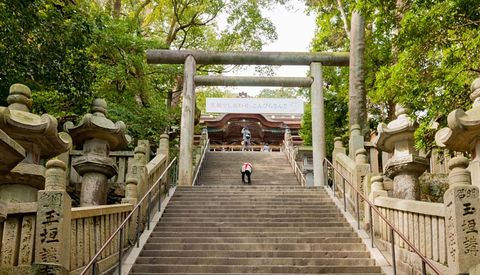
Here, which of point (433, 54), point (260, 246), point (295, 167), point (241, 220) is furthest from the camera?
point (295, 167)

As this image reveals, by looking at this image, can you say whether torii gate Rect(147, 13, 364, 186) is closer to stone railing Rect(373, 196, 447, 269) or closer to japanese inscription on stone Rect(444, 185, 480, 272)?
stone railing Rect(373, 196, 447, 269)

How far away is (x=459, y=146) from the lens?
243 inches

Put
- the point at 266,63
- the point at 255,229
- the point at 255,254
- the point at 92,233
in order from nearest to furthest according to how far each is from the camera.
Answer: the point at 92,233
the point at 255,254
the point at 255,229
the point at 266,63

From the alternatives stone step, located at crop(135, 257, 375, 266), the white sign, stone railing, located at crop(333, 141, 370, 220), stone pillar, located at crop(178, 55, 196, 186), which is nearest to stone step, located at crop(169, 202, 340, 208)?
stone railing, located at crop(333, 141, 370, 220)

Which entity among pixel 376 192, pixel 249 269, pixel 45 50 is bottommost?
pixel 249 269

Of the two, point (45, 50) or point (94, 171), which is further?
point (45, 50)

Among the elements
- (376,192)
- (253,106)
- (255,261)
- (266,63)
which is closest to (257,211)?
(255,261)

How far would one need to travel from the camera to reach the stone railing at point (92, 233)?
5434 millimetres

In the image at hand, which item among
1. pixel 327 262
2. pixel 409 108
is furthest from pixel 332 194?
pixel 327 262

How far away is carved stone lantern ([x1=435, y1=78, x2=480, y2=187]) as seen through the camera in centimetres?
559

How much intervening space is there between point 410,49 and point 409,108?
3.62ft

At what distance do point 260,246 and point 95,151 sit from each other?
3.40m

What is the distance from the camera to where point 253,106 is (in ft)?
49.7

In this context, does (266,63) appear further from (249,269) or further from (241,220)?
(249,269)
